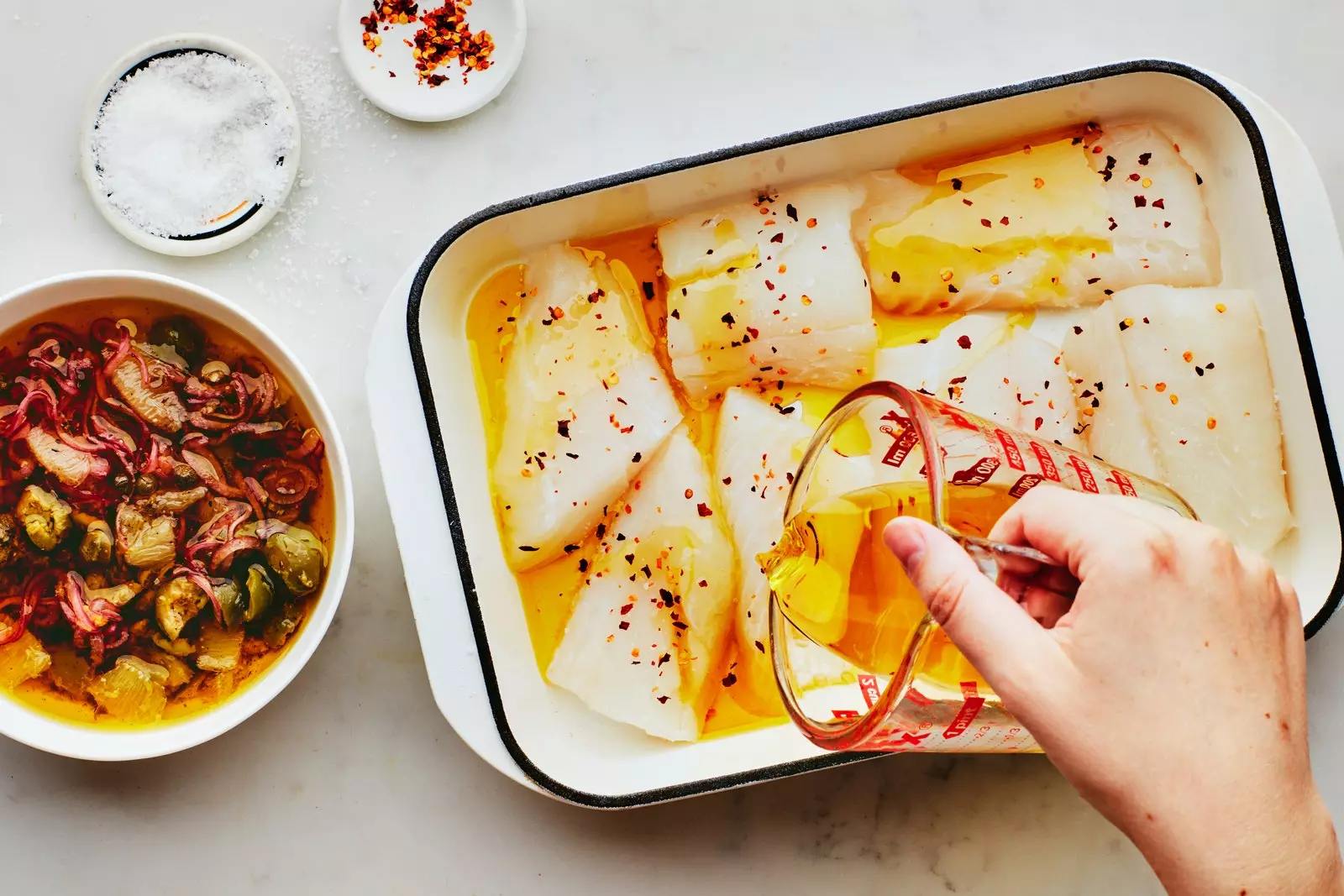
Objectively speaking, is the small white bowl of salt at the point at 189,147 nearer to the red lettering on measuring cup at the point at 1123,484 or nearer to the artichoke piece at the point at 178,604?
the artichoke piece at the point at 178,604

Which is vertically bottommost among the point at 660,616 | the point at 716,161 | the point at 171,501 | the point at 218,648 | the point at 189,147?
the point at 660,616

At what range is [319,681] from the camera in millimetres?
1594

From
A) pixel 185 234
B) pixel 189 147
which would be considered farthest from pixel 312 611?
pixel 189 147

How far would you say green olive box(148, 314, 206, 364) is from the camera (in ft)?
4.61

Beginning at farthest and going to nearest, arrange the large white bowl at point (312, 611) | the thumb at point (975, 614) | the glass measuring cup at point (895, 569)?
the large white bowl at point (312, 611) < the glass measuring cup at point (895, 569) < the thumb at point (975, 614)

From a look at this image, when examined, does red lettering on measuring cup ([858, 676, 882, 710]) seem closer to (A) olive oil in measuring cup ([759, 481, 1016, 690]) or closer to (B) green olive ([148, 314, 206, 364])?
(A) olive oil in measuring cup ([759, 481, 1016, 690])

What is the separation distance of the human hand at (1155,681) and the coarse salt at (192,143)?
1149 mm

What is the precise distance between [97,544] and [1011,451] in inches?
46.8

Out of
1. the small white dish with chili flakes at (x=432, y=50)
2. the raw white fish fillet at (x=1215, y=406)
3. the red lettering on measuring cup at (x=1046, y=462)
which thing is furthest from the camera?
the small white dish with chili flakes at (x=432, y=50)

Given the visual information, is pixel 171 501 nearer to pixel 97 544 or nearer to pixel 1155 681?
pixel 97 544

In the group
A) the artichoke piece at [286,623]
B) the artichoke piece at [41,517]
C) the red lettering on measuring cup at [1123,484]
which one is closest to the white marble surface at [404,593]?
the artichoke piece at [286,623]

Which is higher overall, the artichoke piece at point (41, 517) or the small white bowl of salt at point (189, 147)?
the small white bowl of salt at point (189, 147)

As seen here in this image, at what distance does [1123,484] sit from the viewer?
3.89ft

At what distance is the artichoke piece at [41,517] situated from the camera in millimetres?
1387
